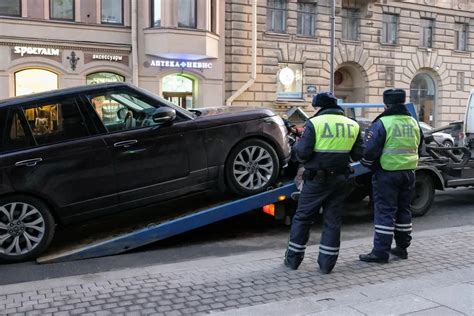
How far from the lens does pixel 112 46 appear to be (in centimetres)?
2030

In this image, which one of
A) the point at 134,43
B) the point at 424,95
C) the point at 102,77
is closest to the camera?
the point at 134,43

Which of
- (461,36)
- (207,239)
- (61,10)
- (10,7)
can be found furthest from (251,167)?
(461,36)

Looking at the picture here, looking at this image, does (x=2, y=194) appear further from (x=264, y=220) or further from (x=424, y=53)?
(x=424, y=53)

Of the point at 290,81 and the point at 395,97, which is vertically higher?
the point at 290,81

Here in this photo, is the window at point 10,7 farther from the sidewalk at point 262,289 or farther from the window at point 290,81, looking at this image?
the sidewalk at point 262,289

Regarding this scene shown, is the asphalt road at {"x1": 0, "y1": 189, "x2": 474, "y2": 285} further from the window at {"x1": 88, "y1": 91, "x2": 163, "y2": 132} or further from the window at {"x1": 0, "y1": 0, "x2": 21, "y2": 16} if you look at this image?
the window at {"x1": 0, "y1": 0, "x2": 21, "y2": 16}

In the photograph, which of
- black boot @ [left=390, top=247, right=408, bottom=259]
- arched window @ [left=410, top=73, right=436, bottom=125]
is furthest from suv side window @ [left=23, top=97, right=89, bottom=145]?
arched window @ [left=410, top=73, right=436, bottom=125]

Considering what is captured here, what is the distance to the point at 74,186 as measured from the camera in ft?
19.0

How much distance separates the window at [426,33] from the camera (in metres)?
28.8

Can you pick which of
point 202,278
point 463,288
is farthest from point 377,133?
point 202,278

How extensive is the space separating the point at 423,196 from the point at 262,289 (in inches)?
176

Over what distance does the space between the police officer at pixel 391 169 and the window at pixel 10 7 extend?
16.6m

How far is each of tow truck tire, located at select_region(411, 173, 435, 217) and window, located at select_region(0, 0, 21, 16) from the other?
15718 millimetres

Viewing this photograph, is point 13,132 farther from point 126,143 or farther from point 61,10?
point 61,10
